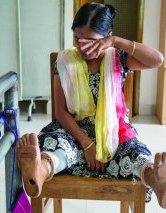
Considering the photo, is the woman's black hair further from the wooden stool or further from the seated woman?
the wooden stool

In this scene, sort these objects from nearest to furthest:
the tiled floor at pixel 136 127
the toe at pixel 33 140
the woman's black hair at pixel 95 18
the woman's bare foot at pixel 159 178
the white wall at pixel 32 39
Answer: the woman's bare foot at pixel 159 178, the toe at pixel 33 140, the woman's black hair at pixel 95 18, the tiled floor at pixel 136 127, the white wall at pixel 32 39

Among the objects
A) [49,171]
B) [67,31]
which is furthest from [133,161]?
[67,31]

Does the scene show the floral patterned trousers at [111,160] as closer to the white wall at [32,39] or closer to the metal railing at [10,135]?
the metal railing at [10,135]

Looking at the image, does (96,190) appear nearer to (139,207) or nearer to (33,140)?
(139,207)

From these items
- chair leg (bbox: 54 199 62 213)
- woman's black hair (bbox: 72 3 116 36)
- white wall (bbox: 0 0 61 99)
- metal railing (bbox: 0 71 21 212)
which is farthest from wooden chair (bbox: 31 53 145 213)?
white wall (bbox: 0 0 61 99)

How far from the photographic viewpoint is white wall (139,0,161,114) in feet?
11.6

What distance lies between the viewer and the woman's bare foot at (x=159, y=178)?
98cm

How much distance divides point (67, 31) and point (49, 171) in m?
2.53

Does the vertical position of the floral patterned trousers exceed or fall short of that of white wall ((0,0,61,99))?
it falls short

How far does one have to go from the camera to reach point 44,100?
3.77m

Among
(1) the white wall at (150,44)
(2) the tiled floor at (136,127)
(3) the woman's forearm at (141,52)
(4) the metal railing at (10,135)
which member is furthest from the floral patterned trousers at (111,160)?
(1) the white wall at (150,44)

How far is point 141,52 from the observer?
136 centimetres

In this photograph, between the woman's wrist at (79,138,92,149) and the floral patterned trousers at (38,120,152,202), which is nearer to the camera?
the floral patterned trousers at (38,120,152,202)

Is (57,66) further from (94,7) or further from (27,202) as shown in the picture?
(27,202)
